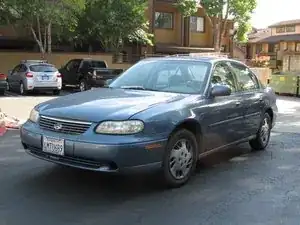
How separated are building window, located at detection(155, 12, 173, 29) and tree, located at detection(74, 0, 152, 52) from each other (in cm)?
751

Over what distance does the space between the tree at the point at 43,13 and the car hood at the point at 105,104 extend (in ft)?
63.9

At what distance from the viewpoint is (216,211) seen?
4953mm

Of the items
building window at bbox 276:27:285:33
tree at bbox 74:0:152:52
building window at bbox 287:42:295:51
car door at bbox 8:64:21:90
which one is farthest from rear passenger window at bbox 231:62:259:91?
building window at bbox 276:27:285:33

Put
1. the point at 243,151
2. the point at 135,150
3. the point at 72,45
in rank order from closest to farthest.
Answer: the point at 135,150 < the point at 243,151 < the point at 72,45

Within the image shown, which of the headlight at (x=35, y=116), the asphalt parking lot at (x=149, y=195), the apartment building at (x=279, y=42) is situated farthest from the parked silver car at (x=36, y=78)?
the apartment building at (x=279, y=42)

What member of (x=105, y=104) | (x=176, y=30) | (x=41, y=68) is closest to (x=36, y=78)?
(x=41, y=68)

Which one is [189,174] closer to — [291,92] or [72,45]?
[291,92]

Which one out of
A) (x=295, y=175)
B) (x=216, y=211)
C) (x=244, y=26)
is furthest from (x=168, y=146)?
(x=244, y=26)

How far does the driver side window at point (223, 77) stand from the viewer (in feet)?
21.8

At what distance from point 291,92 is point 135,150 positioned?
20.8 metres

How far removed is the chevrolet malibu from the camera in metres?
5.15

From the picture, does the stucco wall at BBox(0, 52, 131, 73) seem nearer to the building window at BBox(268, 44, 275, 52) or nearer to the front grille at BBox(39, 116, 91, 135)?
the front grille at BBox(39, 116, 91, 135)

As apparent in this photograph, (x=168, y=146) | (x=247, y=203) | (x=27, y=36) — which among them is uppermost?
(x=27, y=36)

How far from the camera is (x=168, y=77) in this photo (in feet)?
21.6
